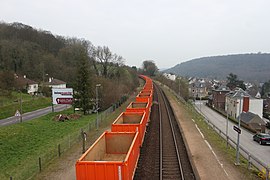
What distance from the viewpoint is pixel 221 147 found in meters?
20.0

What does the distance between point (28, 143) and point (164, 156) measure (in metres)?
15.3

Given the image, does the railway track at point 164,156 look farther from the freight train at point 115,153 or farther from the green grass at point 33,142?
the green grass at point 33,142

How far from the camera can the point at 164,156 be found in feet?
57.5

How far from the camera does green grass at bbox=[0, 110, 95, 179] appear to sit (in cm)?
1864

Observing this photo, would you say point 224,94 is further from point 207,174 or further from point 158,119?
point 207,174

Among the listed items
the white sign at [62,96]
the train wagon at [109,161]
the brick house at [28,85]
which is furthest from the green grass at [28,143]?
the brick house at [28,85]

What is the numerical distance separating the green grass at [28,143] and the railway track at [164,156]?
7439 mm

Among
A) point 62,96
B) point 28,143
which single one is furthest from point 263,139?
point 28,143

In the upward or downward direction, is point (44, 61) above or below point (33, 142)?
above

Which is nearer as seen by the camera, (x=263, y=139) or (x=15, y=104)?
(x=263, y=139)

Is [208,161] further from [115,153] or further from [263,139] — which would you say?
[263,139]

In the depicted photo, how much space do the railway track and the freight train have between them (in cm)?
93

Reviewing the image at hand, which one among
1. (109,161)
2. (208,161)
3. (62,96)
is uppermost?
(62,96)

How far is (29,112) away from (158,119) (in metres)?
27.3
